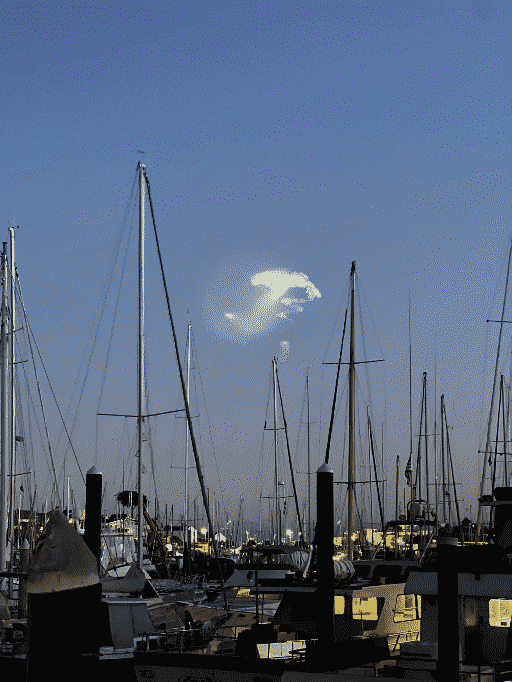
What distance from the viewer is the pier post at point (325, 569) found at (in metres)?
23.2

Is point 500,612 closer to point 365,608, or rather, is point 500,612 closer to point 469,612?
point 469,612

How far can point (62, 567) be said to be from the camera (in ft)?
48.0

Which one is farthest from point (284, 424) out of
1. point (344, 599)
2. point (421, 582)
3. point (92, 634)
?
point (92, 634)

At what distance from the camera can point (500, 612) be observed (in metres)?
26.5

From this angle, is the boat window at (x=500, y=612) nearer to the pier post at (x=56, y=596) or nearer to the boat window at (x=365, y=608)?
the boat window at (x=365, y=608)

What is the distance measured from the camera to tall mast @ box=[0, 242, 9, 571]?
127ft

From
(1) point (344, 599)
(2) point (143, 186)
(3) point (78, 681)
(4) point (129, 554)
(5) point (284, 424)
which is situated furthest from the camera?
(5) point (284, 424)

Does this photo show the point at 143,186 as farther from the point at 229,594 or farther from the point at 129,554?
the point at 129,554

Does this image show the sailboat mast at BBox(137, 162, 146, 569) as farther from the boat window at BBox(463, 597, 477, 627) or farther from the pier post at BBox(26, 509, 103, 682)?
the pier post at BBox(26, 509, 103, 682)

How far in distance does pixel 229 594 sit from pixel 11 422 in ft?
47.8

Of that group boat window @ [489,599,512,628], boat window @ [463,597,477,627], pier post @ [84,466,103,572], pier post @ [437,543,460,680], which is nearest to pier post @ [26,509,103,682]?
pier post @ [84,466,103,572]

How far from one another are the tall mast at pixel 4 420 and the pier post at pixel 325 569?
19.7 metres

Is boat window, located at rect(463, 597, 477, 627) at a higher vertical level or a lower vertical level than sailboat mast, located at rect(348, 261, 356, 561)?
lower

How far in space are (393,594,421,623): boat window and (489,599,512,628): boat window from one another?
6.14 meters
